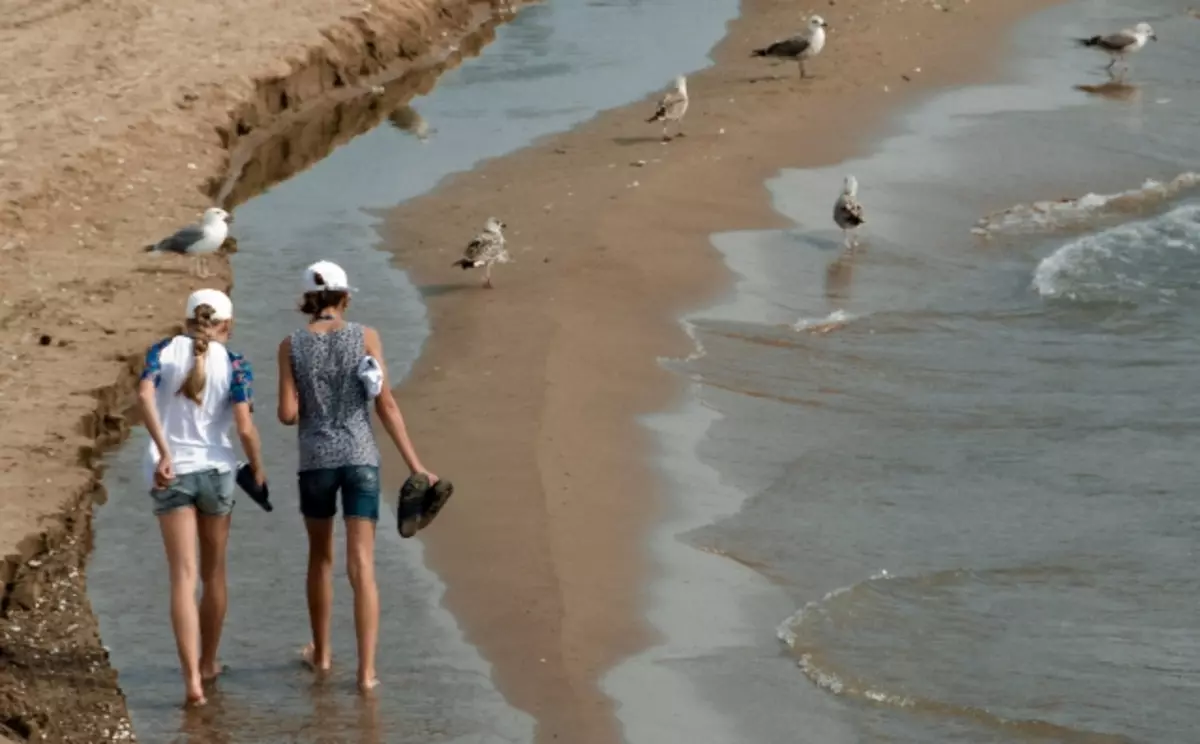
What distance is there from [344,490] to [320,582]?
0.44 m

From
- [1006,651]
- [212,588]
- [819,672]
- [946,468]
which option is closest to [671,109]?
[946,468]

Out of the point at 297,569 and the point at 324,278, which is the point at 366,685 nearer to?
the point at 297,569

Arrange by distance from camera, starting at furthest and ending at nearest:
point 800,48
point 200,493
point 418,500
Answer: point 800,48, point 418,500, point 200,493

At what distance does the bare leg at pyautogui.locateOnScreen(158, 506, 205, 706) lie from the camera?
7.76 meters

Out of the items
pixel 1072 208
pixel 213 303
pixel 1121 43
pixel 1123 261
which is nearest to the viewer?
pixel 213 303

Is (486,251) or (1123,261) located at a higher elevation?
(486,251)

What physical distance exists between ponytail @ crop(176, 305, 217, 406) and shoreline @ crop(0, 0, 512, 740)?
1.29 metres

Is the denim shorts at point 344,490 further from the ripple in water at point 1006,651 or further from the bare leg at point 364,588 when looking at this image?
the ripple in water at point 1006,651

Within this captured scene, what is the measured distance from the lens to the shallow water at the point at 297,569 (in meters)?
7.93

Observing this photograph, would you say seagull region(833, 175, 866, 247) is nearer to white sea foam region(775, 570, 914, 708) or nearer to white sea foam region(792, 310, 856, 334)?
white sea foam region(792, 310, 856, 334)

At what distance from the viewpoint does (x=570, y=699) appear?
8.10 meters

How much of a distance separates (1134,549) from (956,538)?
859 mm

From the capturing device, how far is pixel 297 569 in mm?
9391

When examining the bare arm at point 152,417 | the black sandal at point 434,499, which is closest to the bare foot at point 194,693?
the bare arm at point 152,417
